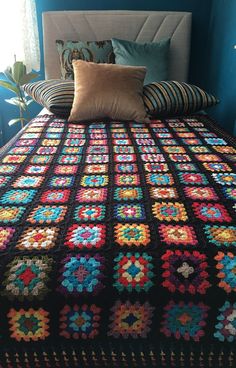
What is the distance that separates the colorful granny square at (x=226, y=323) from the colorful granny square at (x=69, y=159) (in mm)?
828

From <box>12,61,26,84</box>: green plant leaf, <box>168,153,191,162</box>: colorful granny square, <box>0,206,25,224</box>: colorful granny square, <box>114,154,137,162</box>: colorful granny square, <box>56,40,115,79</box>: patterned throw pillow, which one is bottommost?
<box>114,154,137,162</box>: colorful granny square

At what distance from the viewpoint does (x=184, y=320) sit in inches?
30.1

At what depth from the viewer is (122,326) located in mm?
760

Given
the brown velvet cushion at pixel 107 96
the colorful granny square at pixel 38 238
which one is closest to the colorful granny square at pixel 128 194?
the colorful granny square at pixel 38 238

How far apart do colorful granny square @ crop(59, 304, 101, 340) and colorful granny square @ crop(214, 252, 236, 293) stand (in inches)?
11.3

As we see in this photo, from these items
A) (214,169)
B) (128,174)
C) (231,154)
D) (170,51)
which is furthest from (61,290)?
(170,51)

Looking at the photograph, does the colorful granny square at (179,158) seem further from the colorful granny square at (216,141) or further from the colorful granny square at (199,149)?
the colorful granny square at (216,141)

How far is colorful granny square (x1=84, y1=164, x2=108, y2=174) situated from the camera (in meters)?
1.28

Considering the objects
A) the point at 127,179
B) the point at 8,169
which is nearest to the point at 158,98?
the point at 127,179

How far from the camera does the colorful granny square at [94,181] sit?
46.3 inches

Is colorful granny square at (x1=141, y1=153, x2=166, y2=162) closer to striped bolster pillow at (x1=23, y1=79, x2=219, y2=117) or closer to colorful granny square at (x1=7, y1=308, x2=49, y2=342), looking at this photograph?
striped bolster pillow at (x1=23, y1=79, x2=219, y2=117)

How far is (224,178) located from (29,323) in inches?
32.2

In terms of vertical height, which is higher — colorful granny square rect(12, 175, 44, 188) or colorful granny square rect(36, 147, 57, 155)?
colorful granny square rect(12, 175, 44, 188)

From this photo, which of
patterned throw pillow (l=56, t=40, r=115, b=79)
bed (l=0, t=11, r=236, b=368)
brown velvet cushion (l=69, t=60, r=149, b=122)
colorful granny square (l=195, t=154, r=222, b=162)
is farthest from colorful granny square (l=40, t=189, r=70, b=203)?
patterned throw pillow (l=56, t=40, r=115, b=79)
